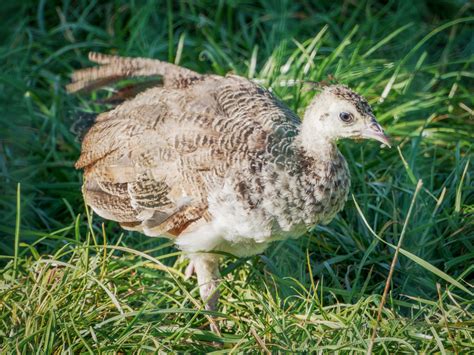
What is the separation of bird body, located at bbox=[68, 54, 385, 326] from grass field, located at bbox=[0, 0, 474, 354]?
151 mm

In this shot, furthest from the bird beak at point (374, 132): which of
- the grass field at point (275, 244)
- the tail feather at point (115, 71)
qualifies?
the tail feather at point (115, 71)

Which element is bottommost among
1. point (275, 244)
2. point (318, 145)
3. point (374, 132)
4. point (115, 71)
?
point (275, 244)

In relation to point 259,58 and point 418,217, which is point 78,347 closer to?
point 418,217

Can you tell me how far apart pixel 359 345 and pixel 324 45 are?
2.57 metres

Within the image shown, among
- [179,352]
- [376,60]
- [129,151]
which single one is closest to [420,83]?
[376,60]

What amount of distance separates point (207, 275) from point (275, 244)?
0.45m

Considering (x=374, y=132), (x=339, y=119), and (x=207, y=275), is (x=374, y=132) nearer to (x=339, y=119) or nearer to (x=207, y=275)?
(x=339, y=119)

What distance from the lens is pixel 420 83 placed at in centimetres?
468

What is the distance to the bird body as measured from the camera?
3.23 metres

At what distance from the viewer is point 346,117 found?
3252mm

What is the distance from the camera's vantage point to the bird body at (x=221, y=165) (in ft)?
10.6

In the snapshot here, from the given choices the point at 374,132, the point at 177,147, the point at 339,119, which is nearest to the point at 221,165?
the point at 177,147

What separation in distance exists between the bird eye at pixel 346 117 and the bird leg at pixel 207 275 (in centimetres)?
80

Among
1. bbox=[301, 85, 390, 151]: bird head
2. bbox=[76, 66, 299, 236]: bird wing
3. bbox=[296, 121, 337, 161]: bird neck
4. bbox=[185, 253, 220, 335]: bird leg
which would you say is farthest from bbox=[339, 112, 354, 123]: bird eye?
bbox=[185, 253, 220, 335]: bird leg
